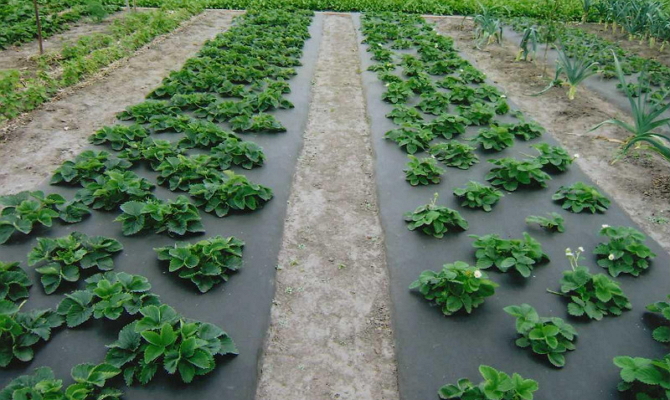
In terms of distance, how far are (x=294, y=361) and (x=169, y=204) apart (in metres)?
1.66

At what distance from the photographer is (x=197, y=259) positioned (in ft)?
10.6

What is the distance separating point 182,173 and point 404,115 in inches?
112

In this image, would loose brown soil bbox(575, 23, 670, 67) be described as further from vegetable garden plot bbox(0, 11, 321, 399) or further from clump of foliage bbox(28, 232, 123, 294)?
clump of foliage bbox(28, 232, 123, 294)

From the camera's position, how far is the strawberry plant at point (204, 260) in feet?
10.5

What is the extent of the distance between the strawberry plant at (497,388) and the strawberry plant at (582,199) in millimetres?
2168

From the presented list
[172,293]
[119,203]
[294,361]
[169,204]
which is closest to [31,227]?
[119,203]

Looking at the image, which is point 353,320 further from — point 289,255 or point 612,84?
point 612,84

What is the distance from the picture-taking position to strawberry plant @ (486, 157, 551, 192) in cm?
443

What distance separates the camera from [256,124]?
18.0ft

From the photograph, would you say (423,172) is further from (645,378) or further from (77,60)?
(77,60)

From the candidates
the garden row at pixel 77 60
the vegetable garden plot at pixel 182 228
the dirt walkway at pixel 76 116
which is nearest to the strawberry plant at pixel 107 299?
the vegetable garden plot at pixel 182 228

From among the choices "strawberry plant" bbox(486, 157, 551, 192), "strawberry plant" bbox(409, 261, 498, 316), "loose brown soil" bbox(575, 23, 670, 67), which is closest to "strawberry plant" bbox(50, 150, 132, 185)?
"strawberry plant" bbox(409, 261, 498, 316)

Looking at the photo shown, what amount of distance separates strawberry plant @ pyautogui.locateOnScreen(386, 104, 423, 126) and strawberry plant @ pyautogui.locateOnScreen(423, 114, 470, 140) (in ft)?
0.90

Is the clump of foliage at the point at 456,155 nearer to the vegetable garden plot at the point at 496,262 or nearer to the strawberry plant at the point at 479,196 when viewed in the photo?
the vegetable garden plot at the point at 496,262
